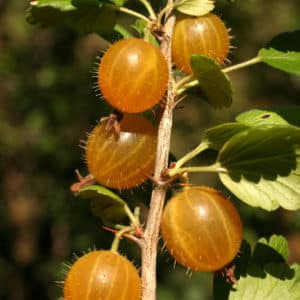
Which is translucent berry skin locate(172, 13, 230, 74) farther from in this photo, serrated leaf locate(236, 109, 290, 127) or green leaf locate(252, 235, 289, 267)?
green leaf locate(252, 235, 289, 267)

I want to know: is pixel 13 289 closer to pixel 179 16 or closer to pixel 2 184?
pixel 2 184

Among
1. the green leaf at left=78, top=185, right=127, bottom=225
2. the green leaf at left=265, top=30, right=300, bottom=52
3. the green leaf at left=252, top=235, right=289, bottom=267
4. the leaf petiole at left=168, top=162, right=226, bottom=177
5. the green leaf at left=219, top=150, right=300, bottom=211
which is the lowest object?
the green leaf at left=252, top=235, right=289, bottom=267

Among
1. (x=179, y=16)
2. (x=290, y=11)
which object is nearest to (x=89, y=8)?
(x=179, y=16)

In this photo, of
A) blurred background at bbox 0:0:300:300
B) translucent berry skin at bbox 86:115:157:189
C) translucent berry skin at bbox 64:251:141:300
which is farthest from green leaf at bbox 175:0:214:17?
blurred background at bbox 0:0:300:300

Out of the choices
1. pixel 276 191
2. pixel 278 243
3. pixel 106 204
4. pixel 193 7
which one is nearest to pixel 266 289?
pixel 278 243

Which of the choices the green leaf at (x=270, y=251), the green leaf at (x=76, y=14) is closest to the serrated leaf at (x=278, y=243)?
the green leaf at (x=270, y=251)
